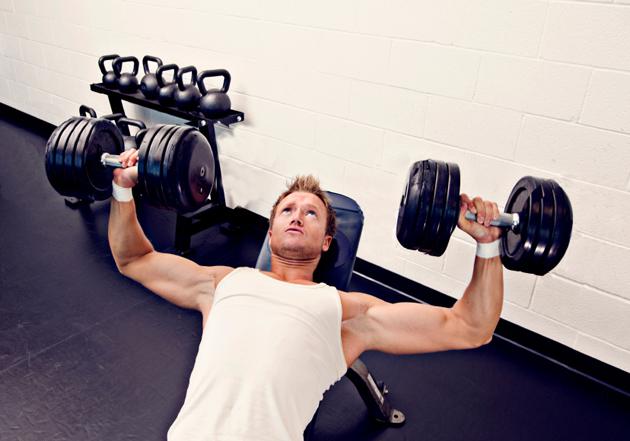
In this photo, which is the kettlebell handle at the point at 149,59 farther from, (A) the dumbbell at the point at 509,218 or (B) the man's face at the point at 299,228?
(A) the dumbbell at the point at 509,218

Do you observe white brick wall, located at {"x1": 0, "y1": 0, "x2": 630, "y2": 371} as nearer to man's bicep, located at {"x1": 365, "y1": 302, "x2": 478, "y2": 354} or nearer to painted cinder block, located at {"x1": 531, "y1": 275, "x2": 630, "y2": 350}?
painted cinder block, located at {"x1": 531, "y1": 275, "x2": 630, "y2": 350}

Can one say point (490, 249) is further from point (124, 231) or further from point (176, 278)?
point (124, 231)

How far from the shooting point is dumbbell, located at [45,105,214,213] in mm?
1419

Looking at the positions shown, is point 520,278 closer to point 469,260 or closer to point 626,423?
point 469,260

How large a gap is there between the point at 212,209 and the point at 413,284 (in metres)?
1.22

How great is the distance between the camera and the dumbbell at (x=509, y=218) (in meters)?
1.19

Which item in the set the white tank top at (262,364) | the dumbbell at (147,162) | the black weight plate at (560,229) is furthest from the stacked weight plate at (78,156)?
the black weight plate at (560,229)

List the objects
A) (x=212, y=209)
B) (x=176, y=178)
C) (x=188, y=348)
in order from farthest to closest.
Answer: (x=212, y=209)
(x=188, y=348)
(x=176, y=178)

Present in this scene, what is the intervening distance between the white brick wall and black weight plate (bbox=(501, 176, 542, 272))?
0.63m

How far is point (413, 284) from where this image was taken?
→ 8.00 feet

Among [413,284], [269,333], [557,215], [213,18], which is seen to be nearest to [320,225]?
[269,333]

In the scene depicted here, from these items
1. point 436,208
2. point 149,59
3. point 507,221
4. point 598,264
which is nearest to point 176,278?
point 436,208

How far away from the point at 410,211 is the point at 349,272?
0.55 meters

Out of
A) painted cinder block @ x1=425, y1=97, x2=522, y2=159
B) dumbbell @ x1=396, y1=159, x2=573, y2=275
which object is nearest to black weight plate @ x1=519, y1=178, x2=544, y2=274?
dumbbell @ x1=396, y1=159, x2=573, y2=275
